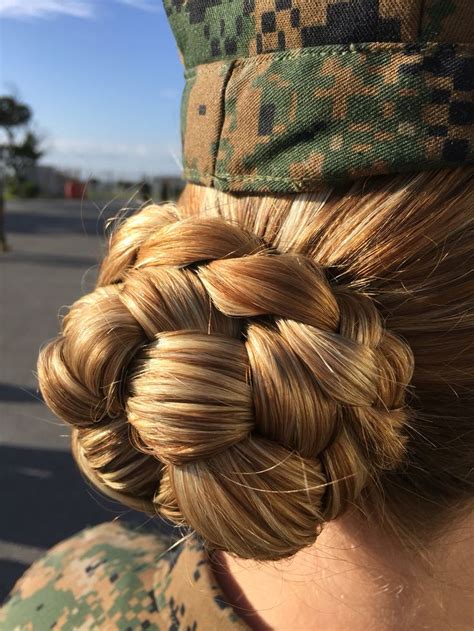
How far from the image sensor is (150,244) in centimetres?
79

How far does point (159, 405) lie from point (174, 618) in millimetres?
426

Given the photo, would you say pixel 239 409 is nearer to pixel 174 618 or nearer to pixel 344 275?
pixel 344 275

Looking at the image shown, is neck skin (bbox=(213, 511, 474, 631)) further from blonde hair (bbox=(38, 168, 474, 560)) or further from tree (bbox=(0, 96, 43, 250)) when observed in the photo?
tree (bbox=(0, 96, 43, 250))

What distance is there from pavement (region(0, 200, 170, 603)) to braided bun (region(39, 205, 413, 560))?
34 cm

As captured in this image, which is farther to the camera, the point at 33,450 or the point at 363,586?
the point at 33,450

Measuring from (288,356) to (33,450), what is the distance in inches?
135

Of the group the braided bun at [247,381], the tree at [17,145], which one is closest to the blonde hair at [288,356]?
the braided bun at [247,381]

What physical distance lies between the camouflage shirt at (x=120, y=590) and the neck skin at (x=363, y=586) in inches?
2.5

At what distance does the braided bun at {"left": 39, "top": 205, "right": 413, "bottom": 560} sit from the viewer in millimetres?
655

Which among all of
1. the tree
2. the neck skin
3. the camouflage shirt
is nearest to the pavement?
the camouflage shirt

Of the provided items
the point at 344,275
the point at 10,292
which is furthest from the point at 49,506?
the point at 10,292

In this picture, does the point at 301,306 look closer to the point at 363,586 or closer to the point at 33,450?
the point at 363,586

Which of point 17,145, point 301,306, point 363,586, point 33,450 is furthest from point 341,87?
point 17,145

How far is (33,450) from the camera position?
3.72 m
